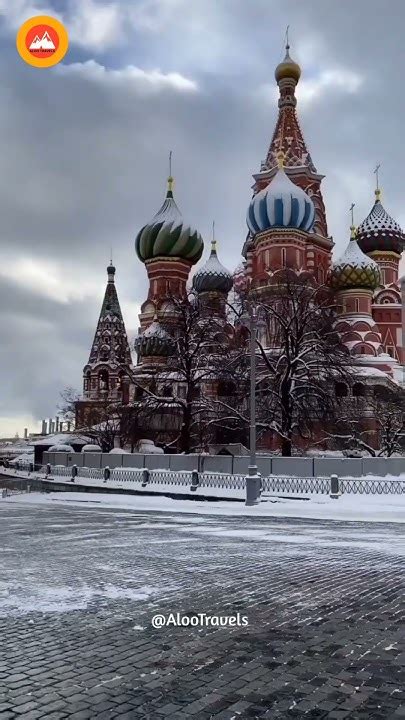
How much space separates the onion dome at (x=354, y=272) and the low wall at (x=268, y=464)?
81.6 feet

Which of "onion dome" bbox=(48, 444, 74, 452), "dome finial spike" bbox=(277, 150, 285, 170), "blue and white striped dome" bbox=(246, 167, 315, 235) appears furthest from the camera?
"dome finial spike" bbox=(277, 150, 285, 170)

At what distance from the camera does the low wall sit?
2573 cm

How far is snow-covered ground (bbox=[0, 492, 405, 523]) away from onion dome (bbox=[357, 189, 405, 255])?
44401 millimetres

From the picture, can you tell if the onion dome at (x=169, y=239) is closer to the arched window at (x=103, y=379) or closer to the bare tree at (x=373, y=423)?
the arched window at (x=103, y=379)

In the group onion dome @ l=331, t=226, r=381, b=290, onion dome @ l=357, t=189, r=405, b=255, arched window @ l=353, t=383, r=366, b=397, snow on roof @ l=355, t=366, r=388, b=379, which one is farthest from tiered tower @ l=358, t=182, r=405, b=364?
arched window @ l=353, t=383, r=366, b=397

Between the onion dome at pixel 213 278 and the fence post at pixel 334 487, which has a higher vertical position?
the onion dome at pixel 213 278

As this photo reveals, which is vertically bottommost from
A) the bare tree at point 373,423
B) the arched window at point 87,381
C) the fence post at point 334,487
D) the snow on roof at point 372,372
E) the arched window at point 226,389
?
the fence post at point 334,487

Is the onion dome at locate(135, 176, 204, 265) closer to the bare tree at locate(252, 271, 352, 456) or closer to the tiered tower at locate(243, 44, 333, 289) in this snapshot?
the tiered tower at locate(243, 44, 333, 289)

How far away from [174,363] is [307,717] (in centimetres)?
3138

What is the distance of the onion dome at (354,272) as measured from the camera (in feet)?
165

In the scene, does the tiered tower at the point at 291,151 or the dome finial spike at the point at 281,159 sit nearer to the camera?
the dome finial spike at the point at 281,159

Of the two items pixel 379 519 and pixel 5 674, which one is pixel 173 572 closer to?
pixel 5 674

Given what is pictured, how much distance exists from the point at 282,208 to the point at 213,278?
10733 mm

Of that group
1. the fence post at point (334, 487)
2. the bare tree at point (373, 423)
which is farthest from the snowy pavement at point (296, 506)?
the bare tree at point (373, 423)
